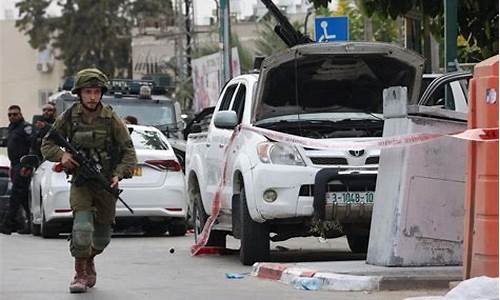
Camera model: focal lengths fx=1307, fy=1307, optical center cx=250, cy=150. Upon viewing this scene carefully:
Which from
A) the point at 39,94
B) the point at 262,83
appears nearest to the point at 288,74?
the point at 262,83

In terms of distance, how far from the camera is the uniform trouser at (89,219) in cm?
998

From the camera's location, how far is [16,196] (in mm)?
19125

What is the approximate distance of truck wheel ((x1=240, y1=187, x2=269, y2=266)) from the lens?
11.9 m

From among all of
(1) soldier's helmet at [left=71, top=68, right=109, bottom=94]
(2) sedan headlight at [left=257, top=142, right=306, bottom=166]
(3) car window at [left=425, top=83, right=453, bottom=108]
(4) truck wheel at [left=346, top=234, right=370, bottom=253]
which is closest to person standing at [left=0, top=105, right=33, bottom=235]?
(4) truck wheel at [left=346, top=234, right=370, bottom=253]

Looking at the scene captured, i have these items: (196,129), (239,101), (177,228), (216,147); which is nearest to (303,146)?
(239,101)

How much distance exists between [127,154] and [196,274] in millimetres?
1696

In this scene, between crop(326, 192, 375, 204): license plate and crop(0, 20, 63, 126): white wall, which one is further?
crop(0, 20, 63, 126): white wall

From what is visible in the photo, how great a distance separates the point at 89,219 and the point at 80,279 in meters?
0.47

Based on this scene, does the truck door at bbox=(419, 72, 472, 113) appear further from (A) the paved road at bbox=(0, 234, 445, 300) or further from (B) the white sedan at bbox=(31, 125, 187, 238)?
(B) the white sedan at bbox=(31, 125, 187, 238)

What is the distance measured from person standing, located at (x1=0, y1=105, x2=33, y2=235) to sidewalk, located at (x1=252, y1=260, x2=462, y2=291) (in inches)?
359

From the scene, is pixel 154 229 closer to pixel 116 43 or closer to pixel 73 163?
pixel 73 163

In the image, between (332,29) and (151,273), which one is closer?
(151,273)

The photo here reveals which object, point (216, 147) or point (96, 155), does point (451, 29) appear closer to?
point (216, 147)

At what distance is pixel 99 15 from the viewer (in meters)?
77.3
